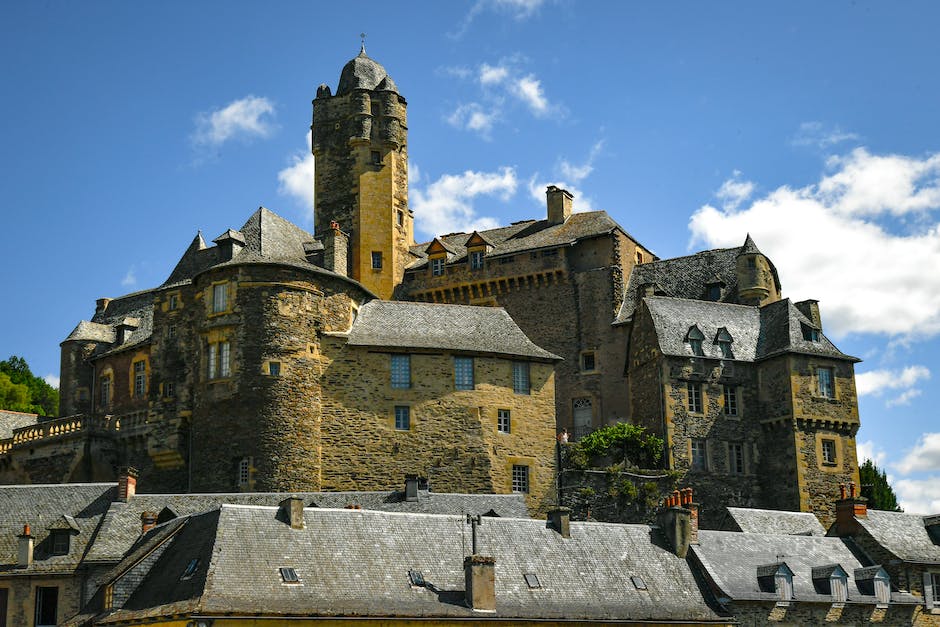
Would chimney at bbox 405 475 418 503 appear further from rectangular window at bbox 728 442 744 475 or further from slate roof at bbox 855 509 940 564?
rectangular window at bbox 728 442 744 475

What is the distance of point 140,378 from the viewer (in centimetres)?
5553

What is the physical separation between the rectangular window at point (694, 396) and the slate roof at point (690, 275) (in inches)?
253

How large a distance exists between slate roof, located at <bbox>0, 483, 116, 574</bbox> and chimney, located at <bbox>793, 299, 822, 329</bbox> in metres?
30.4

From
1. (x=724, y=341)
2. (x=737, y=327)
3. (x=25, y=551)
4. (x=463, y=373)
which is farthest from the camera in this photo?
(x=737, y=327)

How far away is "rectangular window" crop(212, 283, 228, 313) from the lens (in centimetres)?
5000

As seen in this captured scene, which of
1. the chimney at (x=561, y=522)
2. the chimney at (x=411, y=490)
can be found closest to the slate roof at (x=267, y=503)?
the chimney at (x=411, y=490)

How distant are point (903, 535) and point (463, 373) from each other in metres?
16.8

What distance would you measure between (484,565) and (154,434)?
2146cm

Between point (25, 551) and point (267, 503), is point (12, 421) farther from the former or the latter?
point (25, 551)

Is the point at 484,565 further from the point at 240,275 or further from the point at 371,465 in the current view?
the point at 240,275

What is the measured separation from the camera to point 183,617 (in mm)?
30906

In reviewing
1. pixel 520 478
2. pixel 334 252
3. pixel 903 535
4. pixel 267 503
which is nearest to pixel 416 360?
pixel 520 478

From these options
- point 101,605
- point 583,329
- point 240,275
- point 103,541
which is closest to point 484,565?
point 101,605

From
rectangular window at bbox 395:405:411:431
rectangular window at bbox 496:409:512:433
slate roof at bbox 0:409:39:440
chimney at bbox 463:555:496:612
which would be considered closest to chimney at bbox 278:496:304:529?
chimney at bbox 463:555:496:612
